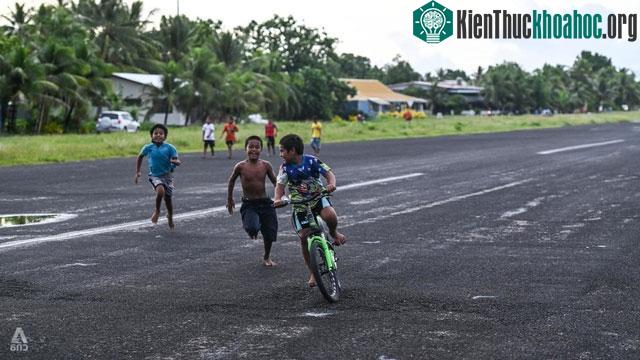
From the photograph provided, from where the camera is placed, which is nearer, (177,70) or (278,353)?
(278,353)

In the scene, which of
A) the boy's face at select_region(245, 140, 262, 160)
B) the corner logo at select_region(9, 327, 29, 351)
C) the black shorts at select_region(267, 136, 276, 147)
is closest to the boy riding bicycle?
the boy's face at select_region(245, 140, 262, 160)

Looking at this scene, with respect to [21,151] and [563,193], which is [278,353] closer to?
[563,193]

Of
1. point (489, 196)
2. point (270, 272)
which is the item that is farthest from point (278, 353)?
point (489, 196)

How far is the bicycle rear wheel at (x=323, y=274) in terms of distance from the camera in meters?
8.50

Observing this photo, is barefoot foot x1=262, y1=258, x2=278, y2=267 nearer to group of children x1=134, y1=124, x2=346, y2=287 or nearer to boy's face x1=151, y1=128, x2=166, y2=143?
group of children x1=134, y1=124, x2=346, y2=287

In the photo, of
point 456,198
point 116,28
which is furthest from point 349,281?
point 116,28

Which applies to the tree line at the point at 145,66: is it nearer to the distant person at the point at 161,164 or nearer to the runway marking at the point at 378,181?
the runway marking at the point at 378,181

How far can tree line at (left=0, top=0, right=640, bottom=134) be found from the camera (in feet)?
180


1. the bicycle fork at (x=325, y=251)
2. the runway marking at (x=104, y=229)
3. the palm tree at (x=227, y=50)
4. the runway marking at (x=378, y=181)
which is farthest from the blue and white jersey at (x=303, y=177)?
the palm tree at (x=227, y=50)

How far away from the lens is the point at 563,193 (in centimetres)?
2038

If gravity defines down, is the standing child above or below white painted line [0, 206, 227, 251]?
above

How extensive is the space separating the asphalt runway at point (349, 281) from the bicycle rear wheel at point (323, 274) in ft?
0.44

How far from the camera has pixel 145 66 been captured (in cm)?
7988

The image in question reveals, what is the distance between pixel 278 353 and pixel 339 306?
182 centimetres
